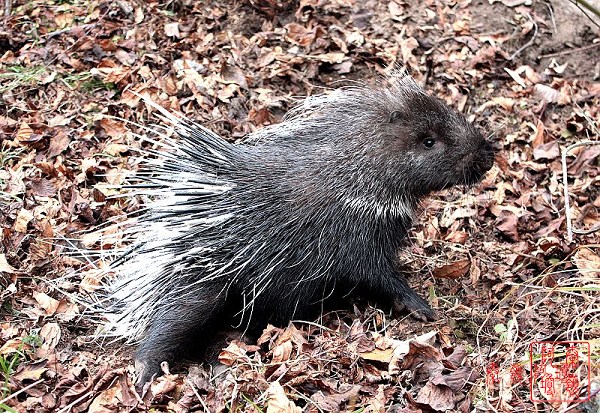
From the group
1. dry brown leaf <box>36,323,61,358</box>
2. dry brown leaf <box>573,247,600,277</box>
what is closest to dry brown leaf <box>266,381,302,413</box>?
dry brown leaf <box>36,323,61,358</box>

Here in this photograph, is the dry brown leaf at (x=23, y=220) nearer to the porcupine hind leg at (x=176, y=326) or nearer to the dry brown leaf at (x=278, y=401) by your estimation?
the porcupine hind leg at (x=176, y=326)

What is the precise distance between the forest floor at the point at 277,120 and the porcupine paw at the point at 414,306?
2.5 inches

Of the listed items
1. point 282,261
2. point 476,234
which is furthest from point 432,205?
point 282,261

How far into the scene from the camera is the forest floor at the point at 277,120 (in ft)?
12.2

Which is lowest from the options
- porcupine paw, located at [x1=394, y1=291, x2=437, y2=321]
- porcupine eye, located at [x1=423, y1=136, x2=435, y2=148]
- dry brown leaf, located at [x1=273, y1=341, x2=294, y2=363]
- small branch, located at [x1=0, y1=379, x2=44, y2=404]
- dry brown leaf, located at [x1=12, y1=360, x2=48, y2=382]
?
porcupine paw, located at [x1=394, y1=291, x2=437, y2=321]

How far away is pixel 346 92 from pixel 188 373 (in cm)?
188

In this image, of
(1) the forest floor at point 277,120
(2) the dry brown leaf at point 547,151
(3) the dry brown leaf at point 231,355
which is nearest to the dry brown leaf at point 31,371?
(1) the forest floor at point 277,120

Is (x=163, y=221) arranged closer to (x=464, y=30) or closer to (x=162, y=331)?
(x=162, y=331)

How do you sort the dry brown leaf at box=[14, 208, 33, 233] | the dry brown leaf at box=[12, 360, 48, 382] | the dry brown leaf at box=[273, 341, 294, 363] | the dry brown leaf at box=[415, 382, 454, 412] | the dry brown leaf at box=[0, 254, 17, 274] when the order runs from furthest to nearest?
the dry brown leaf at box=[14, 208, 33, 233] → the dry brown leaf at box=[0, 254, 17, 274] → the dry brown leaf at box=[273, 341, 294, 363] → the dry brown leaf at box=[12, 360, 48, 382] → the dry brown leaf at box=[415, 382, 454, 412]

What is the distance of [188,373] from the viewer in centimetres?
417

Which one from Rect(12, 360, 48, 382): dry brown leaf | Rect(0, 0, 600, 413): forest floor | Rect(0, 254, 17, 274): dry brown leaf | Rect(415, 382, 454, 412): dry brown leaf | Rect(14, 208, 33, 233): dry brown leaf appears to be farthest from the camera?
Rect(14, 208, 33, 233): dry brown leaf

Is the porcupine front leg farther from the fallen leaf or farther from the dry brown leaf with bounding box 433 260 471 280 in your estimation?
the fallen leaf

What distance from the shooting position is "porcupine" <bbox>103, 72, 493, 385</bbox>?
13.8 feet

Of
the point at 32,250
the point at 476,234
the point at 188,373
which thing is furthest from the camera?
the point at 476,234
